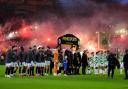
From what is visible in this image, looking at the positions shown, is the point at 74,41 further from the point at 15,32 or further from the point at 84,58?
the point at 15,32

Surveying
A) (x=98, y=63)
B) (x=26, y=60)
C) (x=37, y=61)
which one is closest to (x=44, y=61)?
(x=37, y=61)

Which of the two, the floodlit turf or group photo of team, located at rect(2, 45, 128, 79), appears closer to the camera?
the floodlit turf

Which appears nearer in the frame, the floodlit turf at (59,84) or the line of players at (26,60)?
the floodlit turf at (59,84)

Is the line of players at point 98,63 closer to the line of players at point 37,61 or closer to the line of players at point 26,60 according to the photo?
the line of players at point 37,61

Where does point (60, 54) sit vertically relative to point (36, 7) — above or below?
below

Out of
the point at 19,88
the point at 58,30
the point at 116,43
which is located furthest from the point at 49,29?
the point at 19,88

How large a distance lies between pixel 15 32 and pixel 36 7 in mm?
7846

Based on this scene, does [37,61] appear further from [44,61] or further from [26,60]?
[26,60]

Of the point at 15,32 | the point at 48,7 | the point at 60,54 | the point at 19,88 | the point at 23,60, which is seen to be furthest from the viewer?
the point at 15,32

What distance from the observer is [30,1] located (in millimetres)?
84188

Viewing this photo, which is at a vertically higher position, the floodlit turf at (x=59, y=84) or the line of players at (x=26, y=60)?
the line of players at (x=26, y=60)

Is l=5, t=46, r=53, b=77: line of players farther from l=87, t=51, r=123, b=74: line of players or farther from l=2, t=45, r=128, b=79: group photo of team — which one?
l=87, t=51, r=123, b=74: line of players

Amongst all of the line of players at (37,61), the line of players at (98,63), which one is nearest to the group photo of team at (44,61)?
the line of players at (37,61)

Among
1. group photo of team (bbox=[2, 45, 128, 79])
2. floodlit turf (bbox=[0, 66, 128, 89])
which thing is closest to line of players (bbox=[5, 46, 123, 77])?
group photo of team (bbox=[2, 45, 128, 79])
